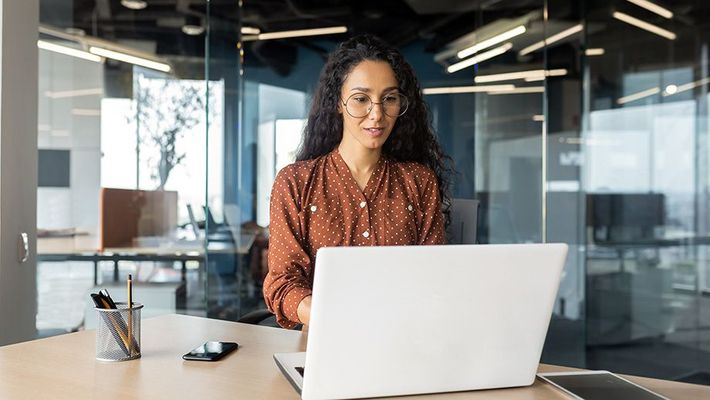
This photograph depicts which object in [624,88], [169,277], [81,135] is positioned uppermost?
Answer: [624,88]

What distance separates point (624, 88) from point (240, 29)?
2506 mm

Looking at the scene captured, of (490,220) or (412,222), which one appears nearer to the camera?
(412,222)

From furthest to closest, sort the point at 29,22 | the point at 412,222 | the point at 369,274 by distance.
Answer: the point at 29,22 < the point at 412,222 < the point at 369,274

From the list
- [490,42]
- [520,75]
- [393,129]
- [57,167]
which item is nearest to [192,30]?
[57,167]

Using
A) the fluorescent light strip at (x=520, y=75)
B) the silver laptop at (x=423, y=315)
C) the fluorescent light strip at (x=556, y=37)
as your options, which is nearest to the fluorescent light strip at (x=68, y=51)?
the fluorescent light strip at (x=520, y=75)

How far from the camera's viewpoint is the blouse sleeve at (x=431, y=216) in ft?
7.61

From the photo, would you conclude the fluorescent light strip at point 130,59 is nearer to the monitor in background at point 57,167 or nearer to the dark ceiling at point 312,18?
the dark ceiling at point 312,18

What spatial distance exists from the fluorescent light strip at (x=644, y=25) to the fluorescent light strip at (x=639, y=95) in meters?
0.34

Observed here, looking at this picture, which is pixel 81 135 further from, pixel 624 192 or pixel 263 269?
pixel 624 192

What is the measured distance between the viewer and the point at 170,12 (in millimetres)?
4816

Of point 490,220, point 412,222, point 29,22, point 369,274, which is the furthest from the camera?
point 490,220

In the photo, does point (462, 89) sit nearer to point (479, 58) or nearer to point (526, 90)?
point (479, 58)

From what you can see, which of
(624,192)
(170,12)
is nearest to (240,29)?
(170,12)

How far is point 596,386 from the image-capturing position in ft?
4.61
